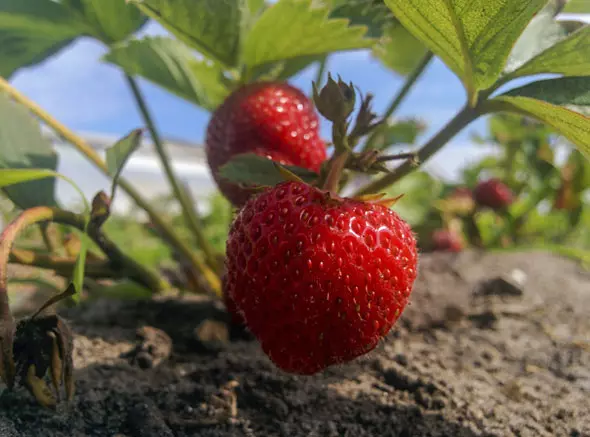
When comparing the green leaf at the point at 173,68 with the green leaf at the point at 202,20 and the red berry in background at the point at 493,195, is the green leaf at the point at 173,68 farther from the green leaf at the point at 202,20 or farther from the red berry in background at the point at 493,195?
the red berry in background at the point at 493,195

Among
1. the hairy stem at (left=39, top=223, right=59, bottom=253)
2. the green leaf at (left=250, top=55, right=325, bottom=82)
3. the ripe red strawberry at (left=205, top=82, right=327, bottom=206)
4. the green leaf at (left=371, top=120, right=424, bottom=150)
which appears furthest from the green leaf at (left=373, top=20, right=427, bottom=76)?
the hairy stem at (left=39, top=223, right=59, bottom=253)

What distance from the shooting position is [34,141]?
0.69 metres

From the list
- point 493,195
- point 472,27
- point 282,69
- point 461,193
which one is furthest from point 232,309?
point 461,193

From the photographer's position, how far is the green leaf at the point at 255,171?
56cm

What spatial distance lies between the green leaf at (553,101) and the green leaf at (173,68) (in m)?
0.36

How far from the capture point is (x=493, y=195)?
61.4 inches

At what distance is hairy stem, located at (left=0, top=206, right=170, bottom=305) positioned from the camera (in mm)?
506

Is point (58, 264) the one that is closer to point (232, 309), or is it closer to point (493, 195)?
point (232, 309)

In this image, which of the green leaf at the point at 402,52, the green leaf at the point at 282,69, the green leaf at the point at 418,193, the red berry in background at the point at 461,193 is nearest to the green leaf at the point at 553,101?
the green leaf at the point at 282,69

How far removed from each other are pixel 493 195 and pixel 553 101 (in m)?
1.06

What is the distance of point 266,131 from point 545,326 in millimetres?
603

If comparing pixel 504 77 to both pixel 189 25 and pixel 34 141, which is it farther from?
pixel 34 141

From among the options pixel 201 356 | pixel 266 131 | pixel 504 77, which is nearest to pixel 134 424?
pixel 201 356

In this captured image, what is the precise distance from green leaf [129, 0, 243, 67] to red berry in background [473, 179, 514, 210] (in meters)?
1.08
